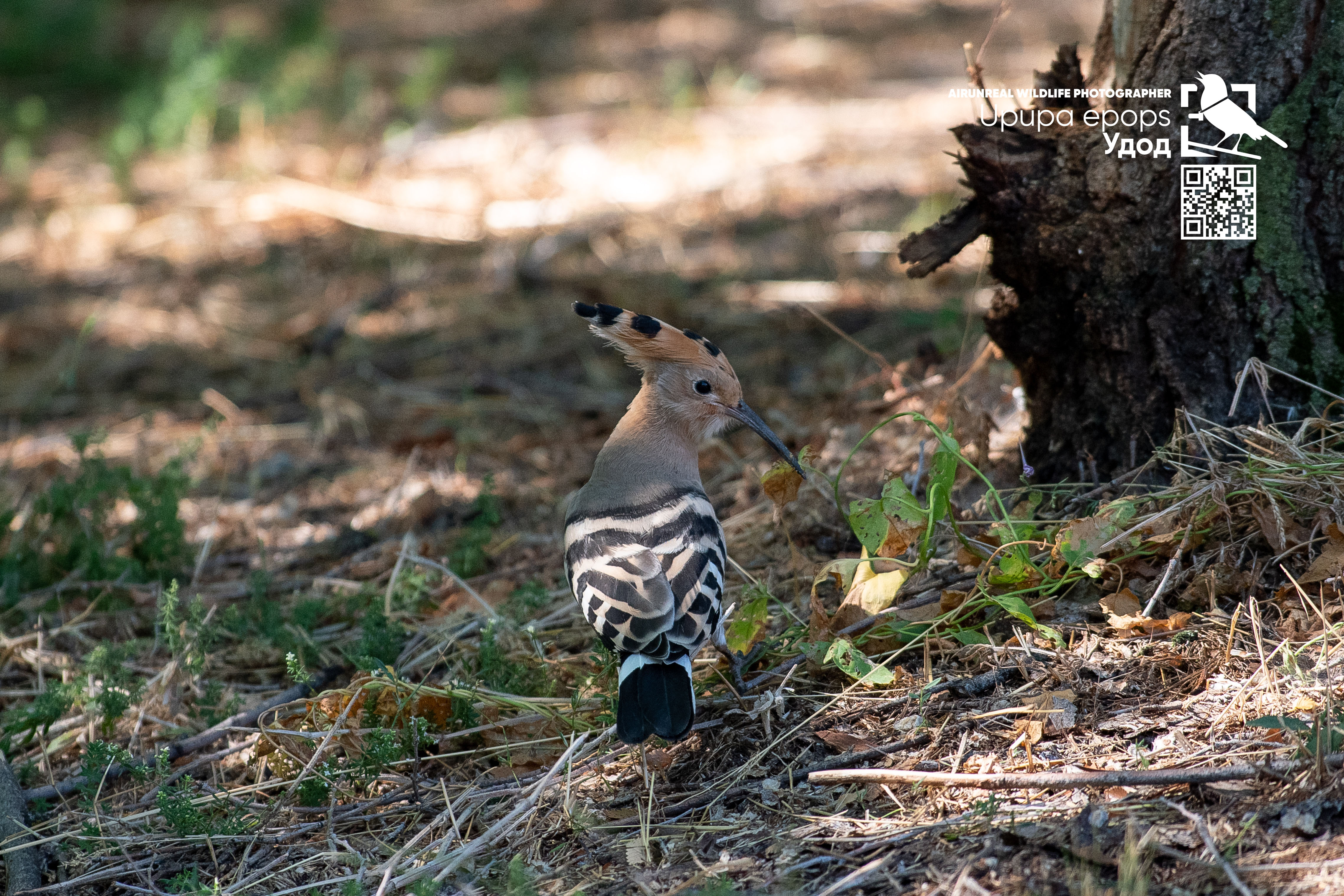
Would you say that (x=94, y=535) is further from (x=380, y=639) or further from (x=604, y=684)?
(x=604, y=684)

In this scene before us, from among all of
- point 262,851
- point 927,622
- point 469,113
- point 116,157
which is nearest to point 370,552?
point 262,851

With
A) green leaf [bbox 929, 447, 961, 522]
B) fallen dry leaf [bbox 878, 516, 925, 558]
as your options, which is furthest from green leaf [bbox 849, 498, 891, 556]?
green leaf [bbox 929, 447, 961, 522]

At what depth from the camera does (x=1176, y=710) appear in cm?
265

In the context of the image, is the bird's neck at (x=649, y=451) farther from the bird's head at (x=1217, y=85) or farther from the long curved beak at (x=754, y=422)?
the bird's head at (x=1217, y=85)

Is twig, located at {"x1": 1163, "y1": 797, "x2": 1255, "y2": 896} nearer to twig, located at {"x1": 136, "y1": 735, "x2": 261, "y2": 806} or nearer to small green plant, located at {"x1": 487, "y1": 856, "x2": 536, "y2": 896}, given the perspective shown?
small green plant, located at {"x1": 487, "y1": 856, "x2": 536, "y2": 896}

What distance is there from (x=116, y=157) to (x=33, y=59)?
110 inches

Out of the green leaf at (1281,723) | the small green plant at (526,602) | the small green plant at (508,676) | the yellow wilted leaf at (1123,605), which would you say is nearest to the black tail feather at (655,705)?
the small green plant at (508,676)

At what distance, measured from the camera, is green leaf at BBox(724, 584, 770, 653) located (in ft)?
10.2

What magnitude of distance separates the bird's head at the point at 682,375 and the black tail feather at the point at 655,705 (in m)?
0.98

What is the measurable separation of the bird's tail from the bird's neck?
2.50 ft

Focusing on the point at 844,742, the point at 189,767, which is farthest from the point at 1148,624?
the point at 189,767

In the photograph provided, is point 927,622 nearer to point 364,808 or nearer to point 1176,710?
point 1176,710

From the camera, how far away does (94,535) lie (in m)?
4.09

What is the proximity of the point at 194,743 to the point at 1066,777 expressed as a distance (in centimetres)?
221
